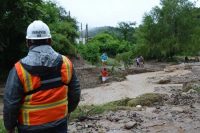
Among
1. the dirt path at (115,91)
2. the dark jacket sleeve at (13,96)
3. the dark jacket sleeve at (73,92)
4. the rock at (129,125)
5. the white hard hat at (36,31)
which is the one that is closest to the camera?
the dark jacket sleeve at (13,96)

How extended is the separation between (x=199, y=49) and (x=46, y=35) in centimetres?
5381

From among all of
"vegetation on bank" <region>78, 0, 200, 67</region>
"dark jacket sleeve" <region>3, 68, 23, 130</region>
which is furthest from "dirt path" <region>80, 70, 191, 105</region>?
"vegetation on bank" <region>78, 0, 200, 67</region>

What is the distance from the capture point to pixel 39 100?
13.6 feet

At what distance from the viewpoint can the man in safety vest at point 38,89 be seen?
407 centimetres

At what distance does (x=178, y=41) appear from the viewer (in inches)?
2152

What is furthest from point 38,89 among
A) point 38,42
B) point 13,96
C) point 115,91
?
point 115,91

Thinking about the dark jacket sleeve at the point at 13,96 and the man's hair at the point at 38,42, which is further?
the man's hair at the point at 38,42

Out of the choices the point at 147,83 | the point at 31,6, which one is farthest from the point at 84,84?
the point at 31,6

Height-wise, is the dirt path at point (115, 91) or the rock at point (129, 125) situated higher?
the rock at point (129, 125)

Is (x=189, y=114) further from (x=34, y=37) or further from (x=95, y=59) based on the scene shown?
(x=95, y=59)

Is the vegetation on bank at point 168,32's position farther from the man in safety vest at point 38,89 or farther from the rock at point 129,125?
the man in safety vest at point 38,89

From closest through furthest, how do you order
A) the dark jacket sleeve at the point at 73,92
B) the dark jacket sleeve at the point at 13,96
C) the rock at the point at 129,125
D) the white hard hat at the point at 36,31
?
the dark jacket sleeve at the point at 13,96
the white hard hat at the point at 36,31
the dark jacket sleeve at the point at 73,92
the rock at the point at 129,125

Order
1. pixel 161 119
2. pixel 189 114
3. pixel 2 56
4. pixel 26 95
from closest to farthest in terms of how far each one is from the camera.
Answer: pixel 26 95
pixel 161 119
pixel 189 114
pixel 2 56

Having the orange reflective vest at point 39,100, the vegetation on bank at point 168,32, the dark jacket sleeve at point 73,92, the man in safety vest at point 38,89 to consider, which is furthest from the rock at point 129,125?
the vegetation on bank at point 168,32
